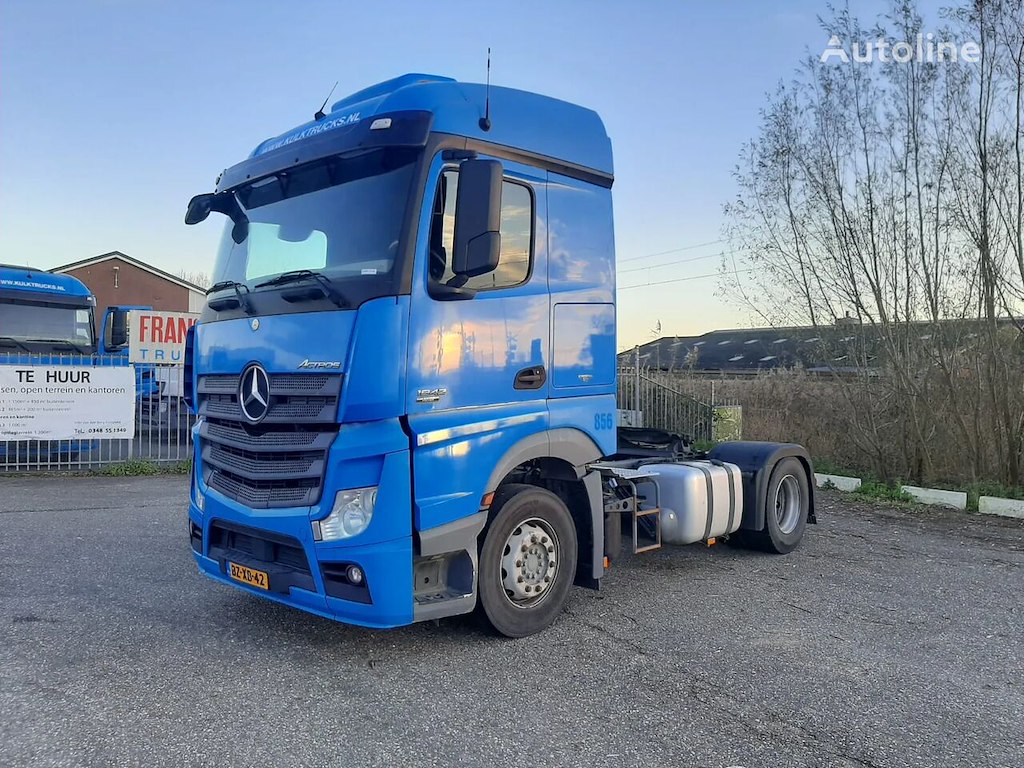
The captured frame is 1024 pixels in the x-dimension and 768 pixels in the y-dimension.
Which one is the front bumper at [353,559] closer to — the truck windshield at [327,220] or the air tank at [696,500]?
the truck windshield at [327,220]

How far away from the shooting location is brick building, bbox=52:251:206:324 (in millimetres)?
37656

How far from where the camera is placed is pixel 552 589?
5.06 m

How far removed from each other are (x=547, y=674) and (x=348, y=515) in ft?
4.76

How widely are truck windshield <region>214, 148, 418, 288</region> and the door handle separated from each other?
1.09 metres

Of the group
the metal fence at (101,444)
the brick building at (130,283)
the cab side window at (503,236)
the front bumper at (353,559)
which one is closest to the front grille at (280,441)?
the front bumper at (353,559)

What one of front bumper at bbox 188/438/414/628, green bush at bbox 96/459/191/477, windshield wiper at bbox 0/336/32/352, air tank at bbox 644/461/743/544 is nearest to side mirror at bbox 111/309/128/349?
windshield wiper at bbox 0/336/32/352

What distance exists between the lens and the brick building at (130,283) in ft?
124

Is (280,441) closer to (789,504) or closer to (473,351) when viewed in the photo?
(473,351)

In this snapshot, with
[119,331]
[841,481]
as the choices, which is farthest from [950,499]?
[119,331]

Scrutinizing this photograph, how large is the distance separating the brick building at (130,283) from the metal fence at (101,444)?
1031 inches

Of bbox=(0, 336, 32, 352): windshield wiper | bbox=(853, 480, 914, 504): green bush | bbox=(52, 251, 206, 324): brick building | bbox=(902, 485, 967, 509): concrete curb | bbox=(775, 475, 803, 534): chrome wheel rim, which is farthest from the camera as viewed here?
bbox=(52, 251, 206, 324): brick building

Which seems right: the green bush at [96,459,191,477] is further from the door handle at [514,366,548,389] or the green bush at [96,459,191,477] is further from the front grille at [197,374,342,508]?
the door handle at [514,366,548,389]

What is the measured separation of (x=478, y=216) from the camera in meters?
4.22

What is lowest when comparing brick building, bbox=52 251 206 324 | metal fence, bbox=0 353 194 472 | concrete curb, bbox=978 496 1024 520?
concrete curb, bbox=978 496 1024 520
